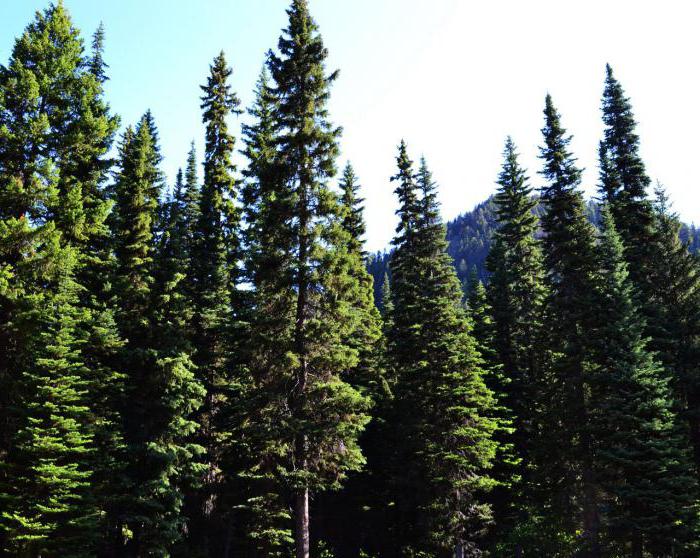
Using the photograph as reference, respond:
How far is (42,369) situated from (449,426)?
18.4 metres

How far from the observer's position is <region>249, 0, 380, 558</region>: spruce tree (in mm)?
18000

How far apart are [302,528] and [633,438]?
46.3 feet

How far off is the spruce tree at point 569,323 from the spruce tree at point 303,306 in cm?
1125

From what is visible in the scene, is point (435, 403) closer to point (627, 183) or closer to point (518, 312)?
point (518, 312)

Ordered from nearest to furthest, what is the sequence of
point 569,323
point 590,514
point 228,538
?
point 590,514 < point 569,323 < point 228,538

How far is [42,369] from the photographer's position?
17.8 metres

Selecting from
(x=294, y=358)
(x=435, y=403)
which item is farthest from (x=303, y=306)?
(x=435, y=403)

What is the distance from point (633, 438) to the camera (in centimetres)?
2064

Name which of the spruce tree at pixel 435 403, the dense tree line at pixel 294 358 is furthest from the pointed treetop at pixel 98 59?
the spruce tree at pixel 435 403

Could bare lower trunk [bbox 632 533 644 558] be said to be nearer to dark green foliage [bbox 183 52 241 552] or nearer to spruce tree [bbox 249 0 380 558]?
spruce tree [bbox 249 0 380 558]

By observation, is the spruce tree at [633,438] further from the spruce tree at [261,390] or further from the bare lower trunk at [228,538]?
the bare lower trunk at [228,538]

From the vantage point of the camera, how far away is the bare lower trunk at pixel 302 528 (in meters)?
16.9

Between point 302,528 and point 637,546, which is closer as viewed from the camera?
point 302,528

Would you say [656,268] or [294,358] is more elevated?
[656,268]
